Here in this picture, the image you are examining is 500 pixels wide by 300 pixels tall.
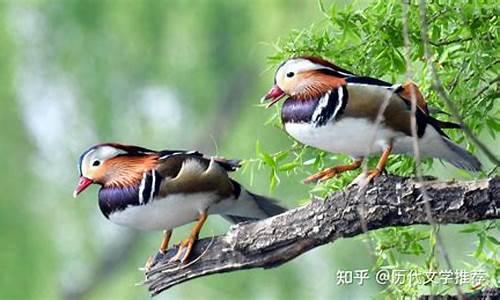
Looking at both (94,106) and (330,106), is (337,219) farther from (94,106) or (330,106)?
(94,106)

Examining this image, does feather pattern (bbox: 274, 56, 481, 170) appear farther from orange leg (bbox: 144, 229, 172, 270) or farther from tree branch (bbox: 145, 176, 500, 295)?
orange leg (bbox: 144, 229, 172, 270)

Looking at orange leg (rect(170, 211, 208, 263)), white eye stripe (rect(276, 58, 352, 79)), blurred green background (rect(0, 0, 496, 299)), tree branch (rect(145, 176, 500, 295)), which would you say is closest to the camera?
tree branch (rect(145, 176, 500, 295))

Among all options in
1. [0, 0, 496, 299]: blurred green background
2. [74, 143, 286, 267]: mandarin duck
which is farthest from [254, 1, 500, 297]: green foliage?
[0, 0, 496, 299]: blurred green background

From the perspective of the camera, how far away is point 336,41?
2021 mm

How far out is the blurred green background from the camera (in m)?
5.22

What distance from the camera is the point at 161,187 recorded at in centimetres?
194

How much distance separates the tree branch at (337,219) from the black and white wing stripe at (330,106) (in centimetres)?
10

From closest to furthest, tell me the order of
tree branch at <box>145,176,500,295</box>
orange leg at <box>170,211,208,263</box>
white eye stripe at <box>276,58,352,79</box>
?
tree branch at <box>145,176,500,295</box> < white eye stripe at <box>276,58,352,79</box> < orange leg at <box>170,211,208,263</box>

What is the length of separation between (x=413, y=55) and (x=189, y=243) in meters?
0.43

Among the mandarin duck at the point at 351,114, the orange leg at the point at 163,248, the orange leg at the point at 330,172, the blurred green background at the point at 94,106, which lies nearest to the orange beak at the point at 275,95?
the mandarin duck at the point at 351,114

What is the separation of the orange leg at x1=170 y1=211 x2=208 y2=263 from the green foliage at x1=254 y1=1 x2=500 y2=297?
12 cm

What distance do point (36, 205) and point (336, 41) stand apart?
3578 mm

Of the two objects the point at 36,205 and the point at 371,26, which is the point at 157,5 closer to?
the point at 36,205

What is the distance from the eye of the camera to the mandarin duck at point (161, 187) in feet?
6.36
